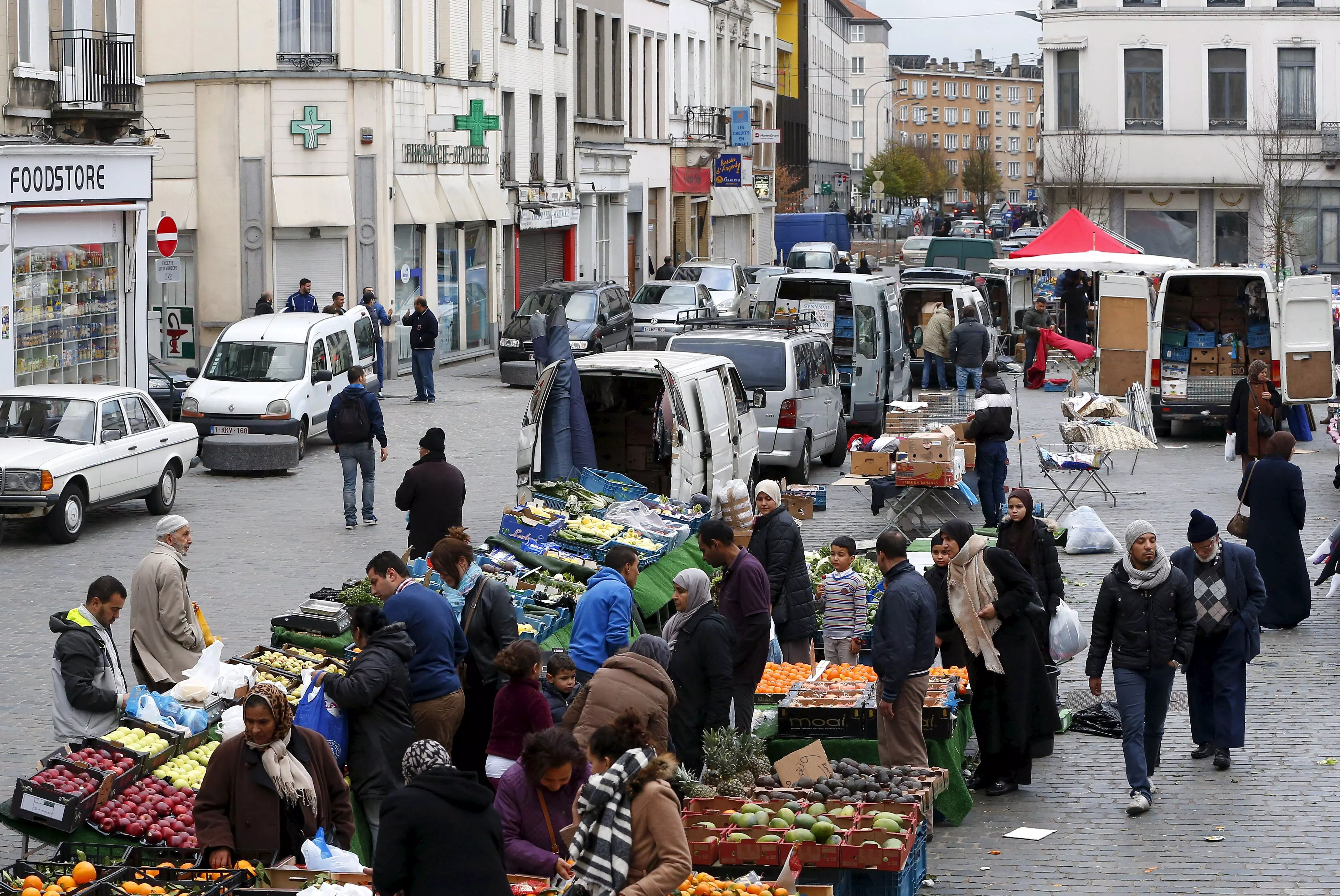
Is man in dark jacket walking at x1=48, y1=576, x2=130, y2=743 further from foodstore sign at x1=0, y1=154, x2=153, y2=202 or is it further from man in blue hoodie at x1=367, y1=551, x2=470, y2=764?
foodstore sign at x1=0, y1=154, x2=153, y2=202

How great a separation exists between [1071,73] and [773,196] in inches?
792

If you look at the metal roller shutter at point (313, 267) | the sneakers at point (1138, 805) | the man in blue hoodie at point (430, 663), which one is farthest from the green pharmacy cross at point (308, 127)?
the sneakers at point (1138, 805)

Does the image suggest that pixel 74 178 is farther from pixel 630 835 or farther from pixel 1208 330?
pixel 630 835

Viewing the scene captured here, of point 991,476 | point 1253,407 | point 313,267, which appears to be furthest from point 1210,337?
point 313,267

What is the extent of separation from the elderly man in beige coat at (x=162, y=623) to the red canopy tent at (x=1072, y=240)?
831 inches

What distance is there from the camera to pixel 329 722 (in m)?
8.75

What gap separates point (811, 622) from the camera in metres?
12.3

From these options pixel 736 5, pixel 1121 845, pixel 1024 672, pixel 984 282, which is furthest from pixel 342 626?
pixel 736 5

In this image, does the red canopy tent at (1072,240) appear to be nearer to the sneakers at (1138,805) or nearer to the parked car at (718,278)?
the parked car at (718,278)

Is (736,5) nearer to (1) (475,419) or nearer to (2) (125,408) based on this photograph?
(1) (475,419)

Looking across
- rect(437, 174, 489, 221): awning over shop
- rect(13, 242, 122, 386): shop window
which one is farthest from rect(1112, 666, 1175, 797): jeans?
rect(437, 174, 489, 221): awning over shop

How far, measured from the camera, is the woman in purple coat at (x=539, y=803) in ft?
24.8

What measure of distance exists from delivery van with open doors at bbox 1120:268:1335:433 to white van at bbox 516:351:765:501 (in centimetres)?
1014

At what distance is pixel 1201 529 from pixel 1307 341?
15451 millimetres
